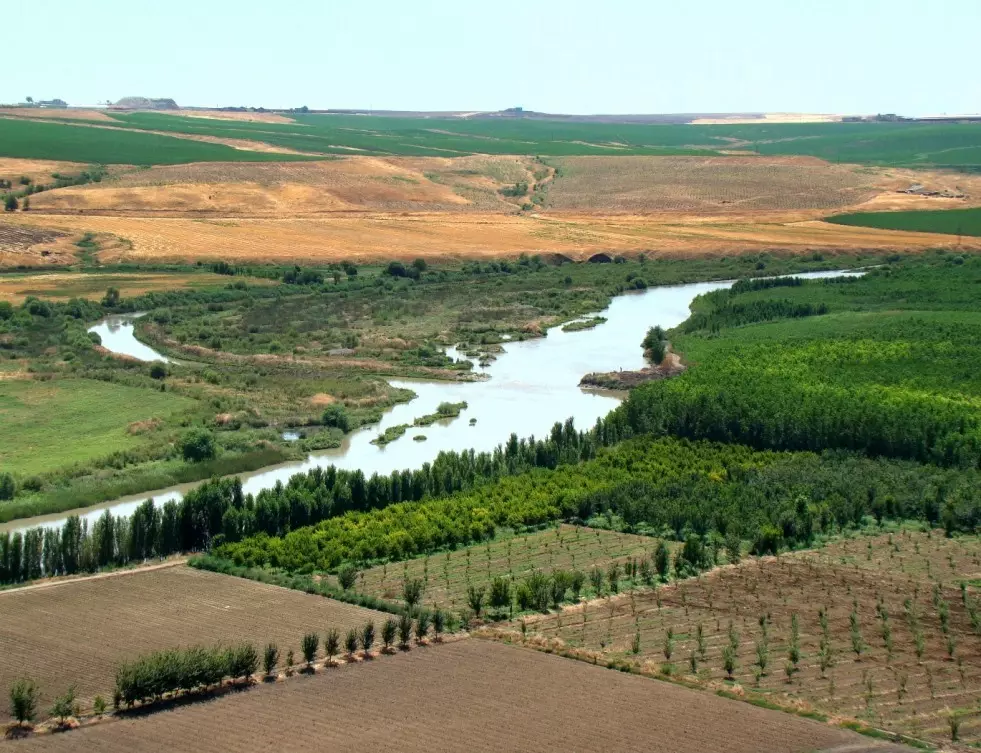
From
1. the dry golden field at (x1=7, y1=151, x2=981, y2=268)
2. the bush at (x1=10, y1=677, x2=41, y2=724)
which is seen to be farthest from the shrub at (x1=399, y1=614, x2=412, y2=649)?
the dry golden field at (x1=7, y1=151, x2=981, y2=268)

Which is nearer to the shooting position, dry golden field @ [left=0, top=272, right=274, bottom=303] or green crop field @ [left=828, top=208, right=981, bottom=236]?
dry golden field @ [left=0, top=272, right=274, bottom=303]

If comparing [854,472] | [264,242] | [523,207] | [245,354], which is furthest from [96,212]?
[854,472]

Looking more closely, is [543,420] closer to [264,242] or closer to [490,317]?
[490,317]

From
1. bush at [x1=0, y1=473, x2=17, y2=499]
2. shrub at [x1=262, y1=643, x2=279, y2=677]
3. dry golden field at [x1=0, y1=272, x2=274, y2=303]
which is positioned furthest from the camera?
dry golden field at [x1=0, y1=272, x2=274, y2=303]

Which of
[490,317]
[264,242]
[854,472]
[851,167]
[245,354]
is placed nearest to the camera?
[854,472]

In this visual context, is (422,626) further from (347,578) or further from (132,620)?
(132,620)

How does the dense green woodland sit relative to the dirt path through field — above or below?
above

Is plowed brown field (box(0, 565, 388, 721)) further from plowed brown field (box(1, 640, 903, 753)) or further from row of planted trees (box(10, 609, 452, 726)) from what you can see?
plowed brown field (box(1, 640, 903, 753))
